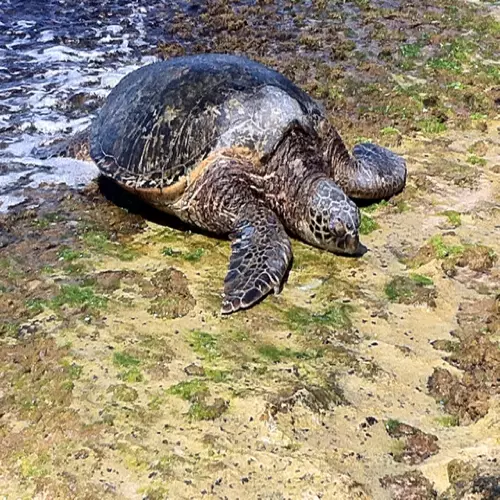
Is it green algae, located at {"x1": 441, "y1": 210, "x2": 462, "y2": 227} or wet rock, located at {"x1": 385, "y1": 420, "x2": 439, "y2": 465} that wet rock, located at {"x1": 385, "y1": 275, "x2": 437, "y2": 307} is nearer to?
green algae, located at {"x1": 441, "y1": 210, "x2": 462, "y2": 227}

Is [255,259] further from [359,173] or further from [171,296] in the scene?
[359,173]

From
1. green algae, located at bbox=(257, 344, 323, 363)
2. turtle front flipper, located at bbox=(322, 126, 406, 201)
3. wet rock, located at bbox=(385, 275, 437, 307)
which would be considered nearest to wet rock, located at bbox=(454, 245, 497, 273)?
wet rock, located at bbox=(385, 275, 437, 307)

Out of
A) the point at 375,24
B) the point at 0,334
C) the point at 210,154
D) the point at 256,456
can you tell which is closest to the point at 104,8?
the point at 375,24

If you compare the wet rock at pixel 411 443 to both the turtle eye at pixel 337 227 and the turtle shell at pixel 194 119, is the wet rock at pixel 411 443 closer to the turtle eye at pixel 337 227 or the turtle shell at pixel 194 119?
the turtle eye at pixel 337 227

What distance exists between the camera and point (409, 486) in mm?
2973

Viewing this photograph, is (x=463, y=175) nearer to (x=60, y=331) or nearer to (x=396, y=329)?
(x=396, y=329)

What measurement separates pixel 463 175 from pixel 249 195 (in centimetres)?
221

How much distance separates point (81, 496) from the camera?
9.38ft

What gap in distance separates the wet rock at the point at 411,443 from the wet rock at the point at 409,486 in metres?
0.10

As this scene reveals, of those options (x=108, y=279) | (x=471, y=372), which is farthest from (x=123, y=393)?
(x=471, y=372)

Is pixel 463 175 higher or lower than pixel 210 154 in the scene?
lower

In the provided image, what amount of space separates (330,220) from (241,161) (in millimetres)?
852

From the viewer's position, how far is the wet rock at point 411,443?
→ 10.3 feet

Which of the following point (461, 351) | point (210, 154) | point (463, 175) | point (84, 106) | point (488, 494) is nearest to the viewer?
point (488, 494)
